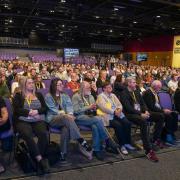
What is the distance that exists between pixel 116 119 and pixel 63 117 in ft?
3.08

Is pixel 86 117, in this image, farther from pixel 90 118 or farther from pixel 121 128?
pixel 121 128

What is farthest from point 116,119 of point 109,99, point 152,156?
point 152,156

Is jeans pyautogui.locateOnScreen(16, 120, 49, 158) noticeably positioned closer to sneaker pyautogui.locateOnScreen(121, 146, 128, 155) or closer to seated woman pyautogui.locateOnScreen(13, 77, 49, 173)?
seated woman pyautogui.locateOnScreen(13, 77, 49, 173)

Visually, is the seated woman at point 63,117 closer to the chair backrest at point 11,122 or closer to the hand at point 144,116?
the chair backrest at point 11,122

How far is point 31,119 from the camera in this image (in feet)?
12.1

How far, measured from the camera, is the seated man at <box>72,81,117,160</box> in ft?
13.0

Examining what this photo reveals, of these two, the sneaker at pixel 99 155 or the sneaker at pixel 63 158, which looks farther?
the sneaker at pixel 99 155

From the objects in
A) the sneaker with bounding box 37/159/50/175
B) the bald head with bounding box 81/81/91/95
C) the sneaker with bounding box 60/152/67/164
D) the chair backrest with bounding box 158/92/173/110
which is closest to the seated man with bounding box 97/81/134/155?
the bald head with bounding box 81/81/91/95

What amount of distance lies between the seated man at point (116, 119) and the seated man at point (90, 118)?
5.0 inches

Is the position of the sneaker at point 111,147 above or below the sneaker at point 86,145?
below

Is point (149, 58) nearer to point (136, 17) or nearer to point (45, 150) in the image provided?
point (136, 17)

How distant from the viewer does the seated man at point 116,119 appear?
4191 mm

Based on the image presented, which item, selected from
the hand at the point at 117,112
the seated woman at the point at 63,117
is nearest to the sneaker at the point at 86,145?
the seated woman at the point at 63,117

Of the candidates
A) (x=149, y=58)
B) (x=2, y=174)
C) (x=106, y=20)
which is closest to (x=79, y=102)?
(x=2, y=174)
